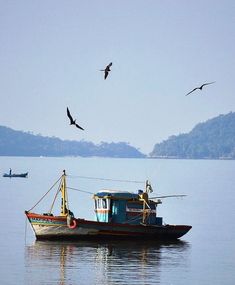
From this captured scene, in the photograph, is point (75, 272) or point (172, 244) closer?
point (75, 272)

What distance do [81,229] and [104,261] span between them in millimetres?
9498

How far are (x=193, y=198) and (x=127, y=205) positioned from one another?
8537cm

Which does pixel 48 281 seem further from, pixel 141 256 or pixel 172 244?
pixel 172 244

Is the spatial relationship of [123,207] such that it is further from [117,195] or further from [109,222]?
[109,222]

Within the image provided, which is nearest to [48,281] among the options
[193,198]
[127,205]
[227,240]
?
[127,205]

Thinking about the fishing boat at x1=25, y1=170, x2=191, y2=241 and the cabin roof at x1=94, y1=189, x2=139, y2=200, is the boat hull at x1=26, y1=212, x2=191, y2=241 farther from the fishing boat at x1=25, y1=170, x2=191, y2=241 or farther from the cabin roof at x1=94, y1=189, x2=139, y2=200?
the cabin roof at x1=94, y1=189, x2=139, y2=200

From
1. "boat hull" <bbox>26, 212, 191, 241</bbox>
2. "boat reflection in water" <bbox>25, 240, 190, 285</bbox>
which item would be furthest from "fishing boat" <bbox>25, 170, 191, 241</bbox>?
"boat reflection in water" <bbox>25, 240, 190, 285</bbox>

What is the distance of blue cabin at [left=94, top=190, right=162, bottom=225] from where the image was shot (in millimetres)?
78812

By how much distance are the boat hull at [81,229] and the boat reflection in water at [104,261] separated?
27.5 inches

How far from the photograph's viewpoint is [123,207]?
79.2 m

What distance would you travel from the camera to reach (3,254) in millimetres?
72625

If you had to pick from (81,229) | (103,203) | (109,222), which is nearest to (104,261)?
(81,229)

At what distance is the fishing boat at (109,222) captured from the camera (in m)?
77.6

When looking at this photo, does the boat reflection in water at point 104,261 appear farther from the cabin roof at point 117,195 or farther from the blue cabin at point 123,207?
the cabin roof at point 117,195
